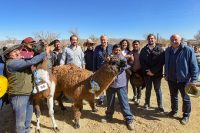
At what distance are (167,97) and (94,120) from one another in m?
3.53

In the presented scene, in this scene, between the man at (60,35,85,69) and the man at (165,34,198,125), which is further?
the man at (60,35,85,69)

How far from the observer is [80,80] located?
18.7 ft

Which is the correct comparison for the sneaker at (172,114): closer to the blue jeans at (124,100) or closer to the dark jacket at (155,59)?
the dark jacket at (155,59)

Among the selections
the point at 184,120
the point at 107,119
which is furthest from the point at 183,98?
the point at 107,119

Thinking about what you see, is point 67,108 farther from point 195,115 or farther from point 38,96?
point 195,115

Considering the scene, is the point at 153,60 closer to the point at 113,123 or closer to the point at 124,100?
the point at 124,100

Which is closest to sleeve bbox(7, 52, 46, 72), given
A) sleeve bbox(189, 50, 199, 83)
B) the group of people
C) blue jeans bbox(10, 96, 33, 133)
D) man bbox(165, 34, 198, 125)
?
the group of people

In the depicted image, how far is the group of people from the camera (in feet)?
13.9

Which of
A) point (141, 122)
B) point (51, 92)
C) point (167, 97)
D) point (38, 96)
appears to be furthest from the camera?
point (167, 97)

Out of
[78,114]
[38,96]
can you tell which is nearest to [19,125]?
[38,96]

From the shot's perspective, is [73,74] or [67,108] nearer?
[73,74]

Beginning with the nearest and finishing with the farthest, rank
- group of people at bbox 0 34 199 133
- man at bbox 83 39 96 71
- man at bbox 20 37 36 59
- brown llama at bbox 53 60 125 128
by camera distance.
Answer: group of people at bbox 0 34 199 133
man at bbox 20 37 36 59
brown llama at bbox 53 60 125 128
man at bbox 83 39 96 71

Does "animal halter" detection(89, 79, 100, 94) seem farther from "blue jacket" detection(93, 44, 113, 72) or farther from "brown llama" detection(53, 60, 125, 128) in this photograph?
"blue jacket" detection(93, 44, 113, 72)

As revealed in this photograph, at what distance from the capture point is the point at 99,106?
7098 millimetres
